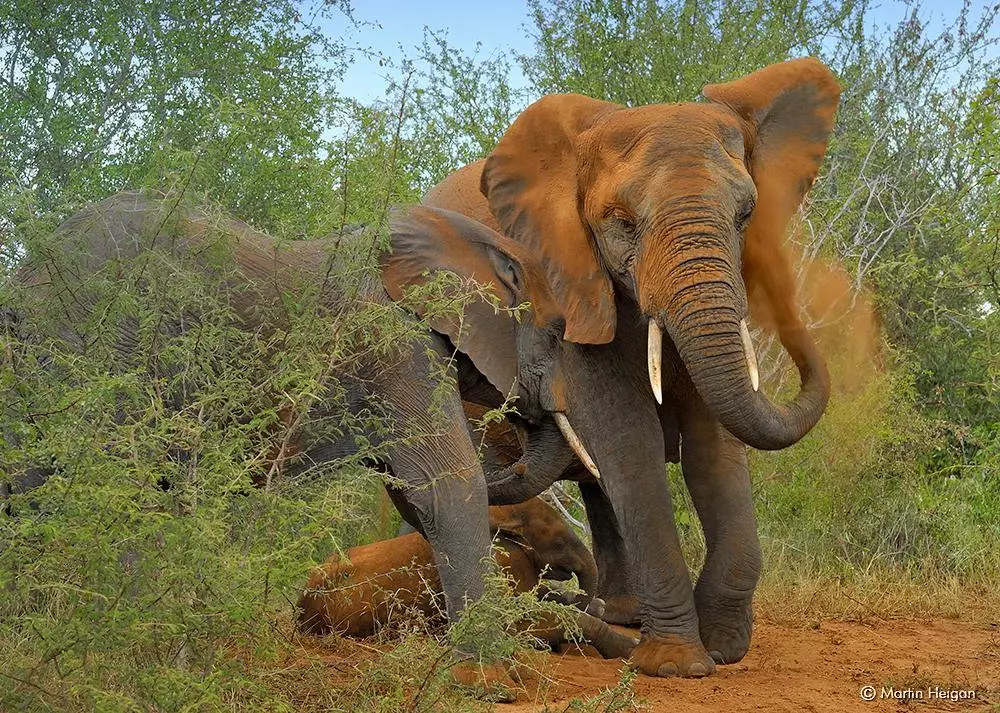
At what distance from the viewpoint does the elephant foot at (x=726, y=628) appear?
6793 mm

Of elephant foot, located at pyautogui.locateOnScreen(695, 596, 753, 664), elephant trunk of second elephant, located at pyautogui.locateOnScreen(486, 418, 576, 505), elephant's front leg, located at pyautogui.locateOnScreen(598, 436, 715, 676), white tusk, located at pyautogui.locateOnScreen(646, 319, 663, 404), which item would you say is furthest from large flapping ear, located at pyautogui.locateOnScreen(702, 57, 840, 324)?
elephant foot, located at pyautogui.locateOnScreen(695, 596, 753, 664)

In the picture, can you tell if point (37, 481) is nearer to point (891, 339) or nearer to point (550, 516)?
Result: point (550, 516)

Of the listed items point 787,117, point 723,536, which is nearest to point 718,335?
point 723,536

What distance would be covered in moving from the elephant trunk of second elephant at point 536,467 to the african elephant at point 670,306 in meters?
0.01

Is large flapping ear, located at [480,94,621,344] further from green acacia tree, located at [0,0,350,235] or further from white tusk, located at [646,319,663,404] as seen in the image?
green acacia tree, located at [0,0,350,235]

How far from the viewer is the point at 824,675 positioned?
6598 millimetres

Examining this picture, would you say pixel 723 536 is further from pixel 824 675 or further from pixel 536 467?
pixel 536 467

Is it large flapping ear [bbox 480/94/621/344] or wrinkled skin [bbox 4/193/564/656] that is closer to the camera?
wrinkled skin [bbox 4/193/564/656]

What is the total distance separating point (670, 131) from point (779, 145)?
1.05m

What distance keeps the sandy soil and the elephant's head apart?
41.0 inches

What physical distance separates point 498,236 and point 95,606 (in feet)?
11.0

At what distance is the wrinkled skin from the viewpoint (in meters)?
5.42

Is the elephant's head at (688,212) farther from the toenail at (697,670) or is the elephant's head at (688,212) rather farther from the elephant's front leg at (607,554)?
the elephant's front leg at (607,554)

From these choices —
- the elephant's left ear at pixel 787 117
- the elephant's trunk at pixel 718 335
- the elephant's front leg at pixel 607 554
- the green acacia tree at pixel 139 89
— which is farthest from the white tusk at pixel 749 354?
the green acacia tree at pixel 139 89
